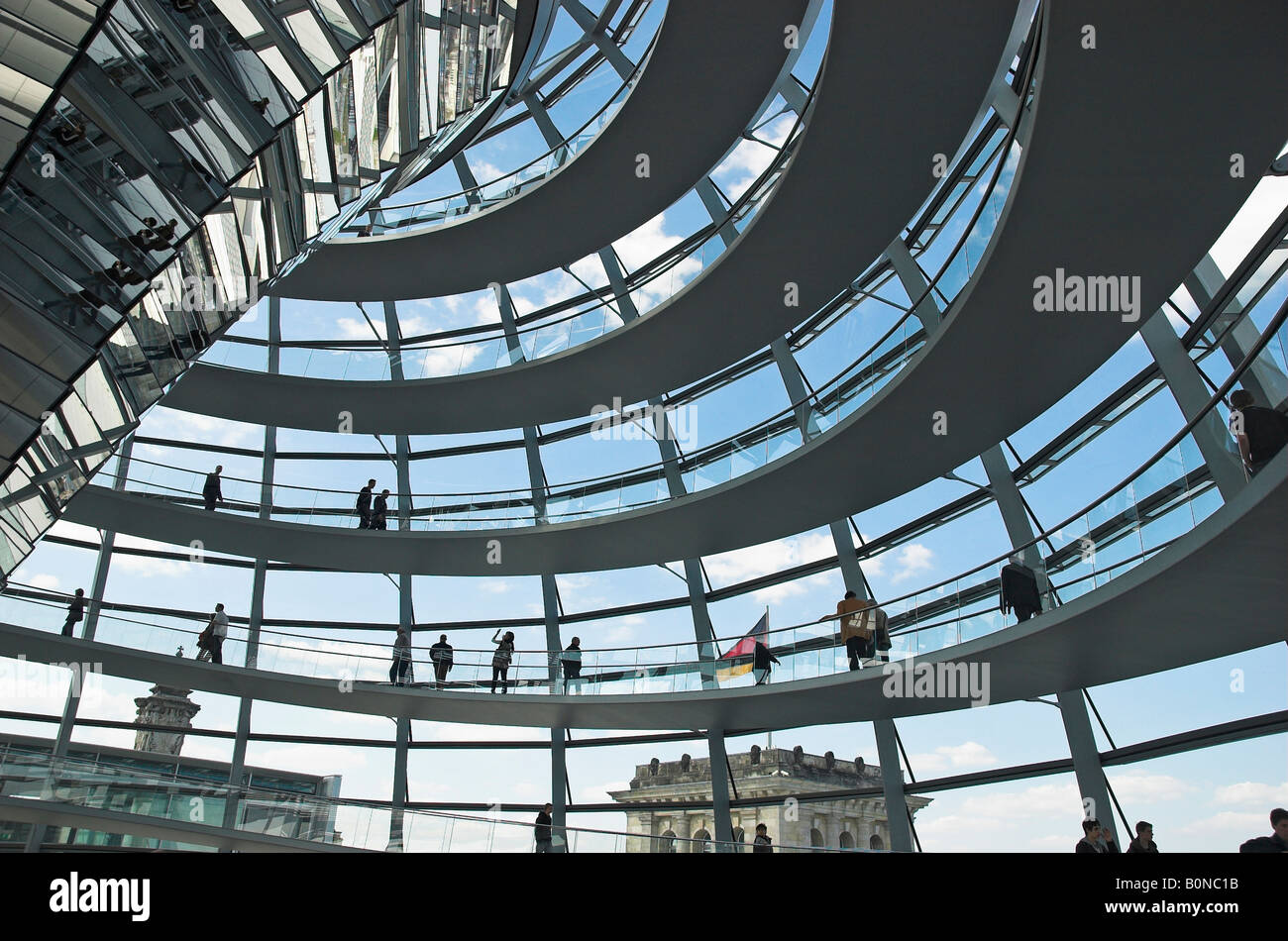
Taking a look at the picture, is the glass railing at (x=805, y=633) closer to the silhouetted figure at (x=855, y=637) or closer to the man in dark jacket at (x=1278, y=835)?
the silhouetted figure at (x=855, y=637)

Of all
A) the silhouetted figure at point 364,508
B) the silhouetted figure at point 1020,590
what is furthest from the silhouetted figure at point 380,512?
the silhouetted figure at point 1020,590

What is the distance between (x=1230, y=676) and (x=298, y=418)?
67.9 feet

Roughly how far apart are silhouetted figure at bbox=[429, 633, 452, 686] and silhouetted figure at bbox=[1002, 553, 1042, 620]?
1260 cm

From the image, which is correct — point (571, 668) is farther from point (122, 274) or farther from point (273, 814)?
point (122, 274)

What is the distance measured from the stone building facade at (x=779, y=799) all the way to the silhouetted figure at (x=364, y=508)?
8.98 meters

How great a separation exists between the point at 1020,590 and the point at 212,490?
754 inches

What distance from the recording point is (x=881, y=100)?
12.4 meters

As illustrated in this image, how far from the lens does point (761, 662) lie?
17.9 m

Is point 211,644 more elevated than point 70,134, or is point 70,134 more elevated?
point 211,644

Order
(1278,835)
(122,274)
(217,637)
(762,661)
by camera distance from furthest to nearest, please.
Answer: (217,637) → (762,661) → (122,274) → (1278,835)

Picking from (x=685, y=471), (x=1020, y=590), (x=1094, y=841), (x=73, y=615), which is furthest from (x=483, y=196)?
(x=1094, y=841)

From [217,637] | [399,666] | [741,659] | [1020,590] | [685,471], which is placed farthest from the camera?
[685,471]

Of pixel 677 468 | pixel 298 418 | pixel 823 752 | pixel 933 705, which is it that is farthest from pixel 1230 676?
pixel 298 418

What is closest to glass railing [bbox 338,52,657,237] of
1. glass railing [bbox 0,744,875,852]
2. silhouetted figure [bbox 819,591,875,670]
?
silhouetted figure [bbox 819,591,875,670]
